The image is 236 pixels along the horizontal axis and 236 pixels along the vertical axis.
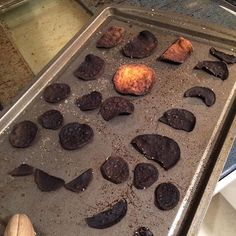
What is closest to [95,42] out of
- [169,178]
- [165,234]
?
[169,178]

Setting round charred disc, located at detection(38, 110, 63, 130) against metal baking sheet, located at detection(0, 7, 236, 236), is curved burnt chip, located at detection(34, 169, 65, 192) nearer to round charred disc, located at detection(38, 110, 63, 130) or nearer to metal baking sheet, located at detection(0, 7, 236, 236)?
metal baking sheet, located at detection(0, 7, 236, 236)

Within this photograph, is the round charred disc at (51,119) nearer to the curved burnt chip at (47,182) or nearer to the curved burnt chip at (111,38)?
the curved burnt chip at (47,182)

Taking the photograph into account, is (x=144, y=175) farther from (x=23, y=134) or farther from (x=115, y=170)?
(x=23, y=134)

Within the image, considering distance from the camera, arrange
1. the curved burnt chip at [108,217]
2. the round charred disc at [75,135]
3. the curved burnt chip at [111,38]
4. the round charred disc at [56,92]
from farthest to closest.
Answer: the curved burnt chip at [111,38], the round charred disc at [56,92], the round charred disc at [75,135], the curved burnt chip at [108,217]

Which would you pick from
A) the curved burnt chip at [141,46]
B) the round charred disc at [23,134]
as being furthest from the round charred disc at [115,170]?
the curved burnt chip at [141,46]

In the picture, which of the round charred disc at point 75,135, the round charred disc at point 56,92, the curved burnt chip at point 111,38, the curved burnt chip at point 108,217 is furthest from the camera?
the curved burnt chip at point 111,38

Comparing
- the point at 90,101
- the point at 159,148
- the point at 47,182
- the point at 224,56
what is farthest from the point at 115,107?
the point at 224,56

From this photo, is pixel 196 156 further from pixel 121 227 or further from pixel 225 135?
pixel 121 227
